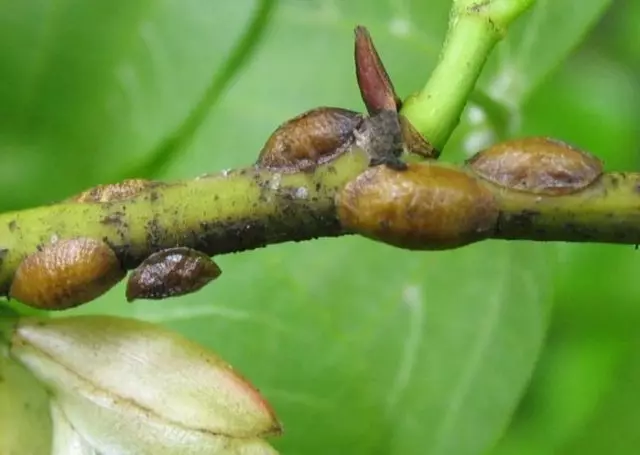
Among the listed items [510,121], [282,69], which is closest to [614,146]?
[510,121]

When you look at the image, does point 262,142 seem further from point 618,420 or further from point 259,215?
point 618,420

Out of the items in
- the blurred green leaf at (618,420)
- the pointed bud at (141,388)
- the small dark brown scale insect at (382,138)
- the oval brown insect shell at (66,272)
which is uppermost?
the small dark brown scale insect at (382,138)

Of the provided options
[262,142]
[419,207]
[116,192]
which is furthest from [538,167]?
[262,142]

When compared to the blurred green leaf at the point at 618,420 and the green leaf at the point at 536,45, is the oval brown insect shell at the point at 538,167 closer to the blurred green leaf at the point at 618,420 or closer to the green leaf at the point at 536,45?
the green leaf at the point at 536,45

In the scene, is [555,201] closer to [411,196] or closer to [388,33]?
[411,196]

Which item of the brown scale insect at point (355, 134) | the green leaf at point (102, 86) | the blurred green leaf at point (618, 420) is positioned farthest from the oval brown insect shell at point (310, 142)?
the blurred green leaf at point (618, 420)

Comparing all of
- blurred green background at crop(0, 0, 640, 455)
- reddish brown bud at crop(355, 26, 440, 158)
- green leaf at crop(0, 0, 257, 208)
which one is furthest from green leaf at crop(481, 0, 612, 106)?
reddish brown bud at crop(355, 26, 440, 158)

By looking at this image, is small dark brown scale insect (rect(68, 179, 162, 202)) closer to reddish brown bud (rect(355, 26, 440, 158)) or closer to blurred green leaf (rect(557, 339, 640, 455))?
reddish brown bud (rect(355, 26, 440, 158))
